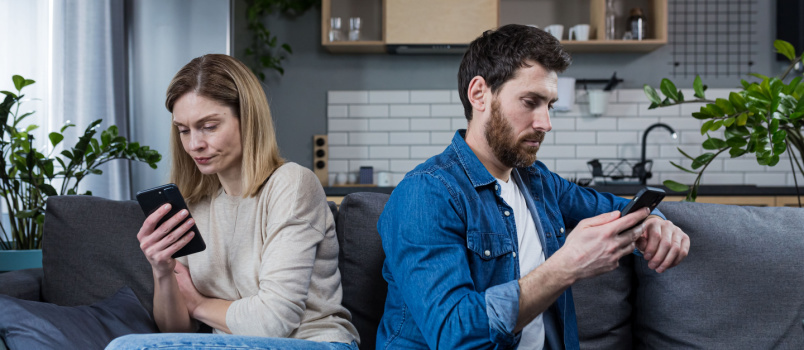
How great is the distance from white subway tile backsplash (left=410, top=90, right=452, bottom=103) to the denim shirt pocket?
3.11 meters

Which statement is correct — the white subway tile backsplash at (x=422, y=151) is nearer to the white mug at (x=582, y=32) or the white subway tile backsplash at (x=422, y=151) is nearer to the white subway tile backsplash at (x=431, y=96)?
the white subway tile backsplash at (x=431, y=96)

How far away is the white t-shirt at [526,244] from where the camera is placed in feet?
4.41

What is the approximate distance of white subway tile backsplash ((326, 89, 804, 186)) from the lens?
4312 millimetres

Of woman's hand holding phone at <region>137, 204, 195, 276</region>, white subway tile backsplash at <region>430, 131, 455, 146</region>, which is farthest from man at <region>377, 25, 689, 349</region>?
white subway tile backsplash at <region>430, 131, 455, 146</region>

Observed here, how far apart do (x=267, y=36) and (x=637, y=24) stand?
7.67 ft

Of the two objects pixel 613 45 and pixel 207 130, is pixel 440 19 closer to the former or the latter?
pixel 613 45

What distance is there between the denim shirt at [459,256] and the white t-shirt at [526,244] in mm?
18

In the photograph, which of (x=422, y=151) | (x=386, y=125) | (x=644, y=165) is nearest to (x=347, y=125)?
(x=386, y=125)

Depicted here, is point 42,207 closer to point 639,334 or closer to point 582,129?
point 639,334

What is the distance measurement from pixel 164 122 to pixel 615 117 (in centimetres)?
279

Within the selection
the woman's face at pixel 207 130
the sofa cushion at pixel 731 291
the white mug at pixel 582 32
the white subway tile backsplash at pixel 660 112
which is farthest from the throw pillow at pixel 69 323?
the white subway tile backsplash at pixel 660 112

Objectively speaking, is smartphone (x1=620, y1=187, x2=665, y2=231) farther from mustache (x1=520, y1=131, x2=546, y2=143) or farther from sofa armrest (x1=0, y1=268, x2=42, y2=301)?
sofa armrest (x1=0, y1=268, x2=42, y2=301)

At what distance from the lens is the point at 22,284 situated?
1.71 m

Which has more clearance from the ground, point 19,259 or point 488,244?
point 488,244
